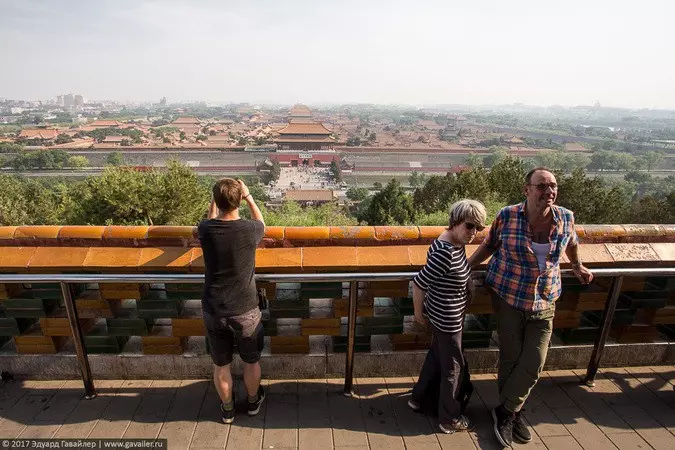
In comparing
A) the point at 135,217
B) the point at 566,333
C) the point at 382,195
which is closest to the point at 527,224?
the point at 566,333

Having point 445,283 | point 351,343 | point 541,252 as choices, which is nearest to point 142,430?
point 351,343

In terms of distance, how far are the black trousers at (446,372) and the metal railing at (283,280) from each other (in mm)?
378

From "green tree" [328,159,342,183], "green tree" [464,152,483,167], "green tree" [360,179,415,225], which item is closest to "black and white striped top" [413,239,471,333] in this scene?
"green tree" [360,179,415,225]

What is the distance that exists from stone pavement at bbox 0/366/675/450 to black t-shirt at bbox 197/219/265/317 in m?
0.68

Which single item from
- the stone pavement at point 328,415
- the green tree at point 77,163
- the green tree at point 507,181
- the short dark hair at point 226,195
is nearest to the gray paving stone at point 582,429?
the stone pavement at point 328,415

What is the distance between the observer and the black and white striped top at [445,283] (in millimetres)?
1837

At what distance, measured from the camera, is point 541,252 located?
1921 millimetres

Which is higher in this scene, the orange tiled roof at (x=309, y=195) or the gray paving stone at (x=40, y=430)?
the gray paving stone at (x=40, y=430)

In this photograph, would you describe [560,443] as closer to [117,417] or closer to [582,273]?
[582,273]

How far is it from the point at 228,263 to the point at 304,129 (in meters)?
71.1

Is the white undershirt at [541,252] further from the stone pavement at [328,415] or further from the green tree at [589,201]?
the green tree at [589,201]

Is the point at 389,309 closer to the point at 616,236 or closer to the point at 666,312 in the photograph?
the point at 616,236

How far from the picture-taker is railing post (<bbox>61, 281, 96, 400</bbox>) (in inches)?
82.7

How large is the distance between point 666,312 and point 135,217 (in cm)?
1493
